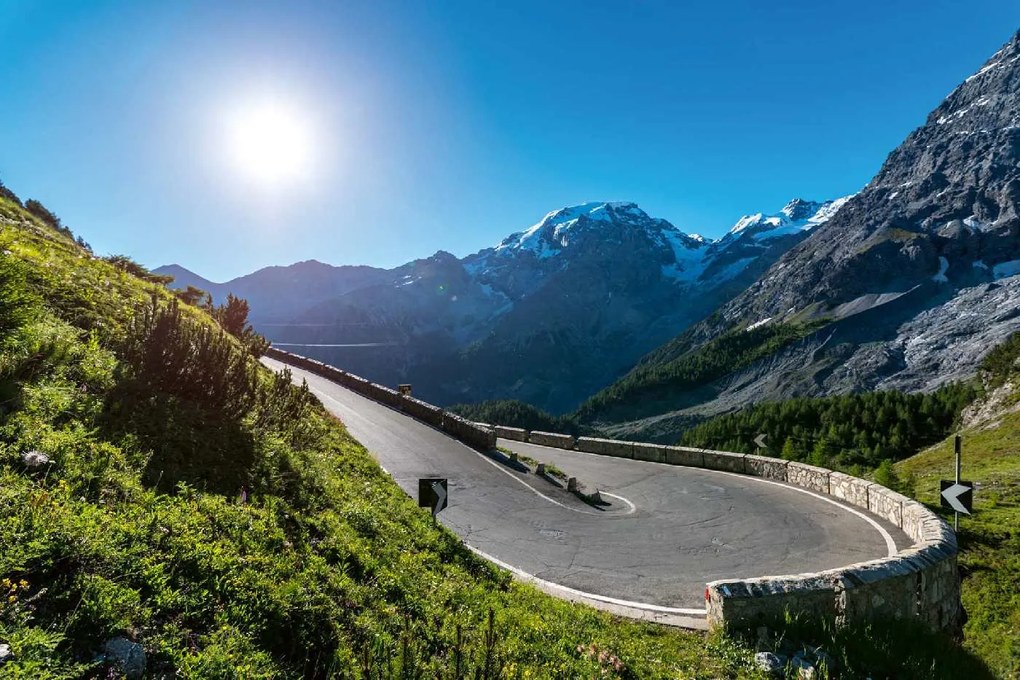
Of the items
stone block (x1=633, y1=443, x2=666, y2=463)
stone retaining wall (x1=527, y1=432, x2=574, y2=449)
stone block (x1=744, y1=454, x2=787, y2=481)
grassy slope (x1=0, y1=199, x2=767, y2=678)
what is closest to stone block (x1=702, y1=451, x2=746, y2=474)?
stone block (x1=744, y1=454, x2=787, y2=481)

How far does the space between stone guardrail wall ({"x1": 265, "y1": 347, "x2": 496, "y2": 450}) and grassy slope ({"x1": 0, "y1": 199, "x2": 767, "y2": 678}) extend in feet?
39.7

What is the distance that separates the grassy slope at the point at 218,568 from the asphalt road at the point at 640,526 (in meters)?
2.20

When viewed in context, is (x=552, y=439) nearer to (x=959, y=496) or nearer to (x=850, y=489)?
(x=850, y=489)

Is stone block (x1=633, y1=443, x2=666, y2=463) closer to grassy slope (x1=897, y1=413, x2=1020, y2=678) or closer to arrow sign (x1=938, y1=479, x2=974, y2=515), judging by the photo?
grassy slope (x1=897, y1=413, x2=1020, y2=678)

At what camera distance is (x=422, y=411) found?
26.2 meters

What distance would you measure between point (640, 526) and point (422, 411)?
1480 centimetres

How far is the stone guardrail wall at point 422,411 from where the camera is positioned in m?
22.0

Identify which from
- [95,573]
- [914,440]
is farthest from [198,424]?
[914,440]

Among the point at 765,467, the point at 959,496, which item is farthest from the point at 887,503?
the point at 765,467

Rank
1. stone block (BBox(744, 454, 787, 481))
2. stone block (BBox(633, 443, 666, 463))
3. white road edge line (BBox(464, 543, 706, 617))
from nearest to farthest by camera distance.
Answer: white road edge line (BBox(464, 543, 706, 617)) → stone block (BBox(744, 454, 787, 481)) → stone block (BBox(633, 443, 666, 463))

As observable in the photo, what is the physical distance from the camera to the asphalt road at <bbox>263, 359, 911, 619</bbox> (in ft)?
33.3

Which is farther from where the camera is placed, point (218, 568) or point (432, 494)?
point (432, 494)

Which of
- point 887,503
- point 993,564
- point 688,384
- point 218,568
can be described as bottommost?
point 688,384

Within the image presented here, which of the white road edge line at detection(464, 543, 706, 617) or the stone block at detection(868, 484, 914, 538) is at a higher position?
the stone block at detection(868, 484, 914, 538)
